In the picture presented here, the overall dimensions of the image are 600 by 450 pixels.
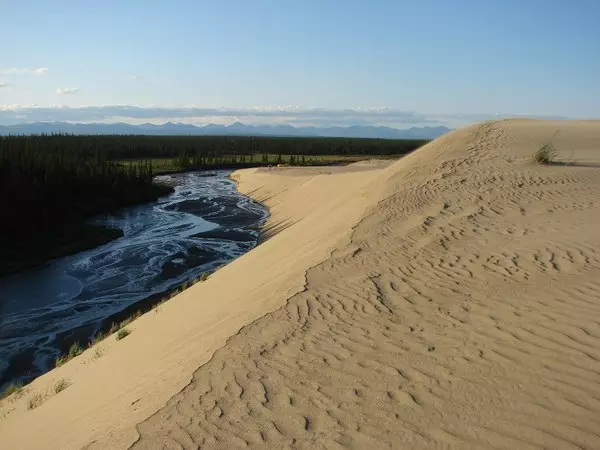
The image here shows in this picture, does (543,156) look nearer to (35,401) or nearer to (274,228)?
(274,228)

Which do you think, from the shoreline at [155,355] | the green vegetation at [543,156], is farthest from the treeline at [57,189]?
the green vegetation at [543,156]

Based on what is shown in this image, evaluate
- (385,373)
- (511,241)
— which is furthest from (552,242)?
(385,373)

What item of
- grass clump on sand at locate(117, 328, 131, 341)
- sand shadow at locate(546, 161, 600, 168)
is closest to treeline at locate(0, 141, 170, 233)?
grass clump on sand at locate(117, 328, 131, 341)

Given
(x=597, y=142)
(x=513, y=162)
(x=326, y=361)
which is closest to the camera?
(x=326, y=361)

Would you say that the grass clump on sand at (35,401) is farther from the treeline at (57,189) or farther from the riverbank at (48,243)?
the treeline at (57,189)

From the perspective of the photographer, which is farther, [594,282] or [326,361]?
[594,282]

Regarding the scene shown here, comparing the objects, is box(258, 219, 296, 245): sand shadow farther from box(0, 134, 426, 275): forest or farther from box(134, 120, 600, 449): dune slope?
box(134, 120, 600, 449): dune slope

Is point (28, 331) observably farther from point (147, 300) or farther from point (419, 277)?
point (419, 277)

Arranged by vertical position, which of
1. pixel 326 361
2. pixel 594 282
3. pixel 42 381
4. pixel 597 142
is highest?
pixel 597 142
